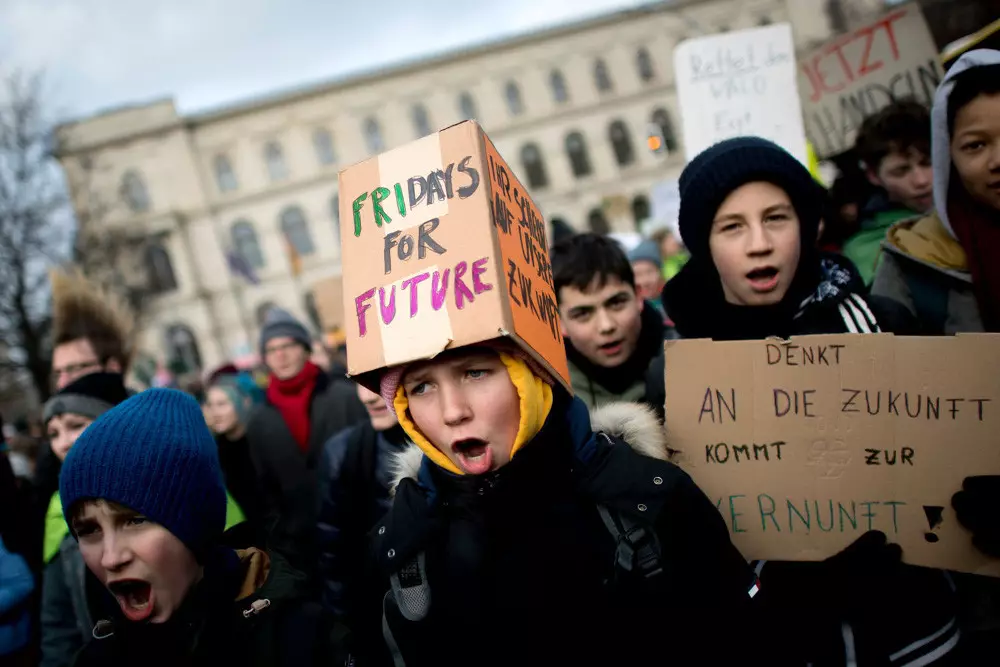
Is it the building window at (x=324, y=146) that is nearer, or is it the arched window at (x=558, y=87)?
the building window at (x=324, y=146)

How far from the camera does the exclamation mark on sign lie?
1349 mm

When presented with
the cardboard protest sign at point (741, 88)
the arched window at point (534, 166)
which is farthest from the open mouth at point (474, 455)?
the arched window at point (534, 166)

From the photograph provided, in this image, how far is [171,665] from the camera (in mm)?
1294

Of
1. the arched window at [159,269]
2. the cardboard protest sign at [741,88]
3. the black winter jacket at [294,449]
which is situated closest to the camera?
the cardboard protest sign at [741,88]

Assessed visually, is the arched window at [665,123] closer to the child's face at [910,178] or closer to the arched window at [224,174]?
the arched window at [224,174]

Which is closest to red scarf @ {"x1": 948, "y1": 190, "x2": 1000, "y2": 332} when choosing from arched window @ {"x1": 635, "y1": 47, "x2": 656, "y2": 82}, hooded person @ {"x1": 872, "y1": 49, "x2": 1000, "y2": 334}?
hooded person @ {"x1": 872, "y1": 49, "x2": 1000, "y2": 334}

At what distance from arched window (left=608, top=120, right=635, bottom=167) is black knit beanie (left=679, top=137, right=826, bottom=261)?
3034 centimetres

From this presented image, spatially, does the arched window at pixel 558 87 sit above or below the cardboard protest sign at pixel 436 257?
above

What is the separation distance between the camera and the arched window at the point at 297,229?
2927 cm

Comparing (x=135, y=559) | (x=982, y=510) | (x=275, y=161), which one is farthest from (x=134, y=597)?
(x=275, y=161)

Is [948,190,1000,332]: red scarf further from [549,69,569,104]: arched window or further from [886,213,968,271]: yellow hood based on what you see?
[549,69,569,104]: arched window

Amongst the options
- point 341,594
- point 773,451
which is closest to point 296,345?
point 341,594

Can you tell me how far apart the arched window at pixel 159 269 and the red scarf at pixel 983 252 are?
31.6 meters

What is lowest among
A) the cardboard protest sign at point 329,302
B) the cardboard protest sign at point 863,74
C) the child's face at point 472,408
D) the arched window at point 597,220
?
the child's face at point 472,408
